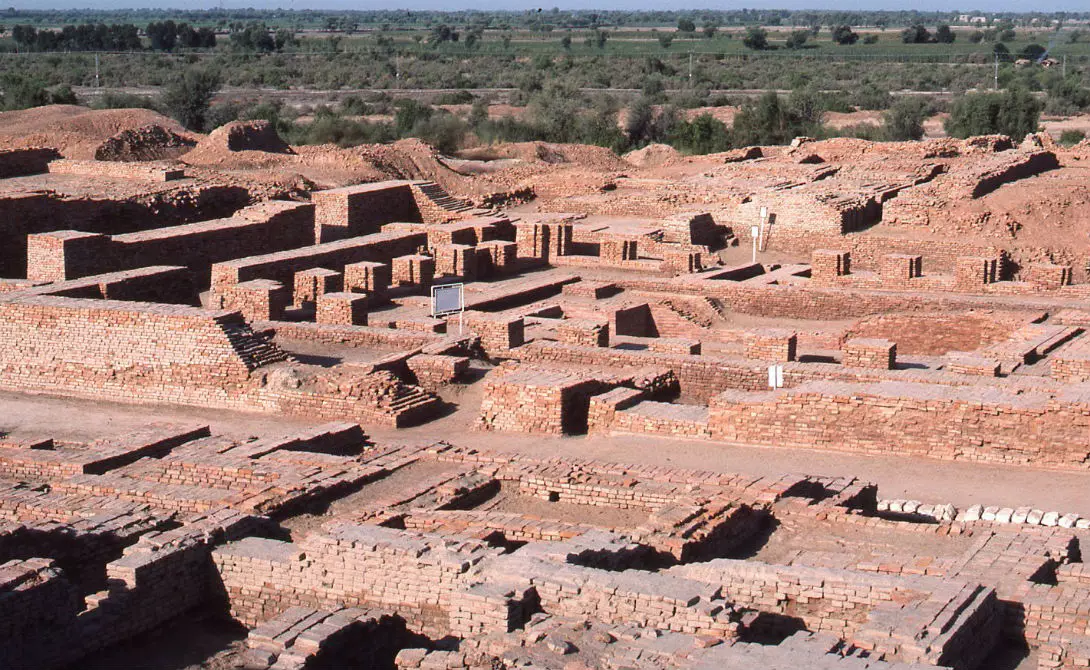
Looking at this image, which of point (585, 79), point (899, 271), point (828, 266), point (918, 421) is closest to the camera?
point (918, 421)

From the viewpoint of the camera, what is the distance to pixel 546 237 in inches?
991

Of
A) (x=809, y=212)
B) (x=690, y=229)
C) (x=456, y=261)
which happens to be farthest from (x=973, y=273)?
(x=456, y=261)

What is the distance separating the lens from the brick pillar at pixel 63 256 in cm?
2020

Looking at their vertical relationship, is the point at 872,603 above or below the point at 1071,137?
above

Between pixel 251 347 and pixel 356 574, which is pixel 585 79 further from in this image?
pixel 356 574

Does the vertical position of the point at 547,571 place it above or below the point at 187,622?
above

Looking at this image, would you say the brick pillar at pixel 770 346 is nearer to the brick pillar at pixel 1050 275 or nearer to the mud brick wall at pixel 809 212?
the brick pillar at pixel 1050 275

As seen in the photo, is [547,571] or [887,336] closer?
[547,571]

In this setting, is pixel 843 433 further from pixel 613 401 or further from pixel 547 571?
pixel 547 571

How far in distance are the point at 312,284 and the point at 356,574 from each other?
11432 mm

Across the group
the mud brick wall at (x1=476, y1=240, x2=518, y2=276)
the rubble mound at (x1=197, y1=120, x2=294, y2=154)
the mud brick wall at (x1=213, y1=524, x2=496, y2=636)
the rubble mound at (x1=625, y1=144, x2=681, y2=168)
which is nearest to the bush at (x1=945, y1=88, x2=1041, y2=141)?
the rubble mound at (x1=625, y1=144, x2=681, y2=168)

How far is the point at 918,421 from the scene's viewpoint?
13.7 meters

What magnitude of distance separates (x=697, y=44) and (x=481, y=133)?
8018 cm

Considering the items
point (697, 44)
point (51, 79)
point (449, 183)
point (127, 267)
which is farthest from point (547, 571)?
point (697, 44)
